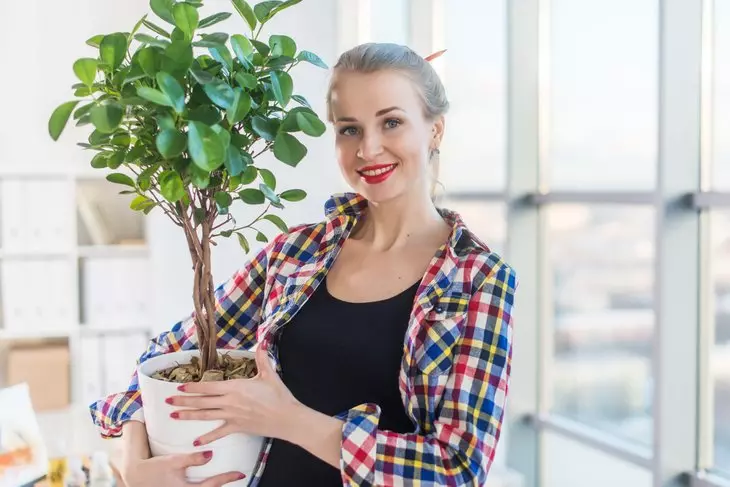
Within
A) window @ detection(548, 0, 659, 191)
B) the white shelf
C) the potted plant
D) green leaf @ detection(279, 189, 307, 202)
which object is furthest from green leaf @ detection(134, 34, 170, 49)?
the white shelf

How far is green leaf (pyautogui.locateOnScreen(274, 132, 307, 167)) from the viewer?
1.12 m

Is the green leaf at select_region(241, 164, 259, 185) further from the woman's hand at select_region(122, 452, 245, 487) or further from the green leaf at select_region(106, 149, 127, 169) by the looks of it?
the woman's hand at select_region(122, 452, 245, 487)

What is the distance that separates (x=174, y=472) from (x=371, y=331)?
37 centimetres

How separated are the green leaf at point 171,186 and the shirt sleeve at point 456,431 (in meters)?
0.41

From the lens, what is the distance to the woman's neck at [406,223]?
143 centimetres

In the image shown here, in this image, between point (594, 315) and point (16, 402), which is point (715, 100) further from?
point (16, 402)

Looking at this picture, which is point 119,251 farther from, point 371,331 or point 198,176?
point 198,176

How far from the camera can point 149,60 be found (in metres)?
0.97

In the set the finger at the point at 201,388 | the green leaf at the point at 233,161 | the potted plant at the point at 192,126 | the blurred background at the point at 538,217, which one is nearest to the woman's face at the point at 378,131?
the potted plant at the point at 192,126

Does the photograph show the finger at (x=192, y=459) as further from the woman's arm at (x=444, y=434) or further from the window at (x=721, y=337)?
the window at (x=721, y=337)

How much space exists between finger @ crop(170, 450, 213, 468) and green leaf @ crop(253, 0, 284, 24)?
624mm

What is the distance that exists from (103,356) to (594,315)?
2550 millimetres

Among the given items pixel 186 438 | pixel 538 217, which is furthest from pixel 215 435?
pixel 538 217

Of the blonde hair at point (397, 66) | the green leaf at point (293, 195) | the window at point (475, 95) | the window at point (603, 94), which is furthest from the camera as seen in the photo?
the window at point (475, 95)
